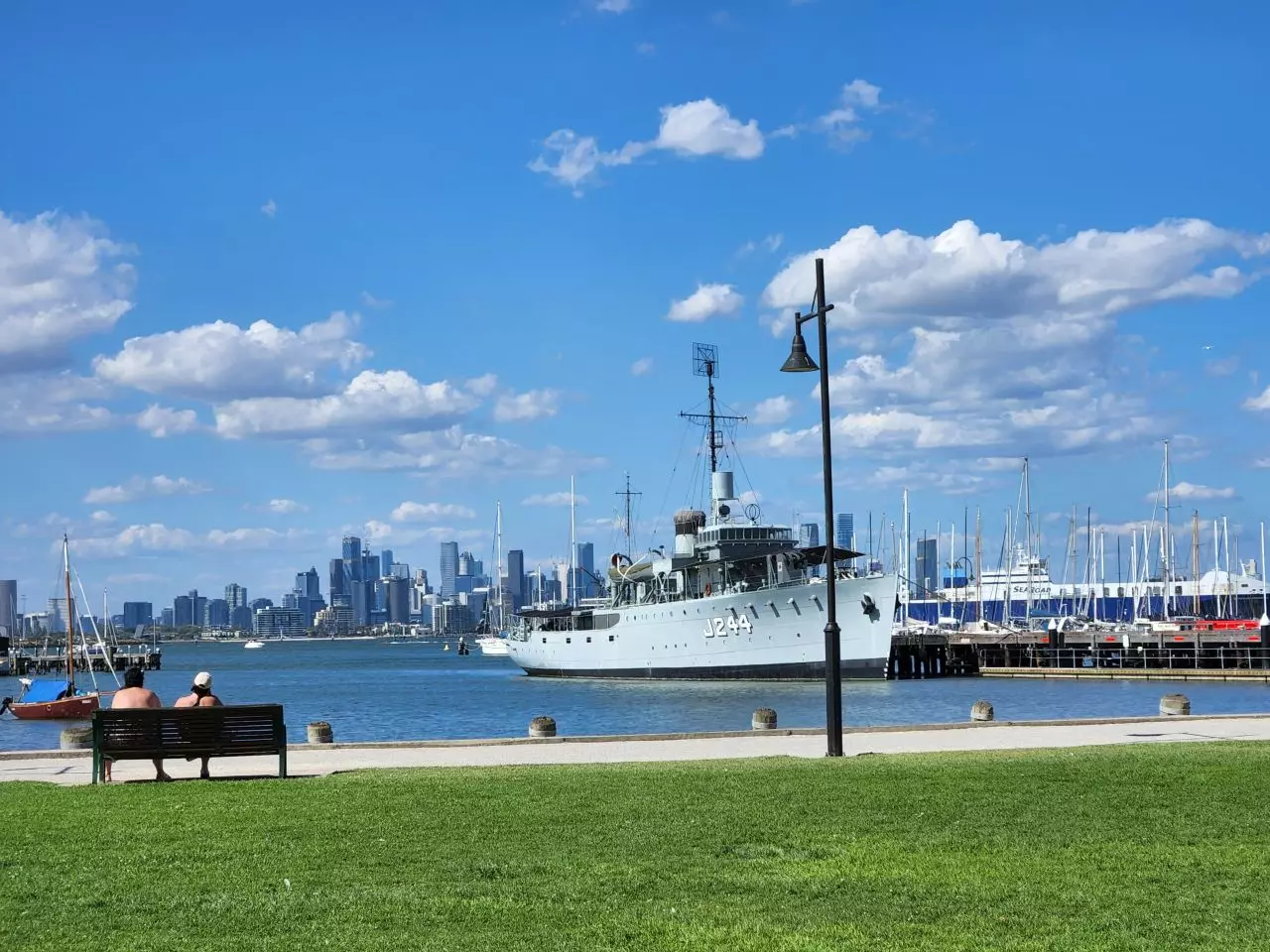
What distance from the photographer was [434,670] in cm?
14088

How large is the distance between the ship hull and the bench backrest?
54580mm

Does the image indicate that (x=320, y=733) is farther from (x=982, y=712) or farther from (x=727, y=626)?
(x=727, y=626)

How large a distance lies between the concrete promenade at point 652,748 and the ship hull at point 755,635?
150 feet

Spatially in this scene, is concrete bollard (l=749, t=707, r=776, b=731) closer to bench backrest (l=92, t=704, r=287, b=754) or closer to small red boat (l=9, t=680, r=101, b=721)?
bench backrest (l=92, t=704, r=287, b=754)

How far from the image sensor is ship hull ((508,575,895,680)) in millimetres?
73312

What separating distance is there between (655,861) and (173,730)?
781 centimetres

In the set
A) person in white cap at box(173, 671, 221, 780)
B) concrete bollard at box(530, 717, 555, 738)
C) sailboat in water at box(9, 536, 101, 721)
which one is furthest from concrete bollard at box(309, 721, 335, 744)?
sailboat in water at box(9, 536, 101, 721)

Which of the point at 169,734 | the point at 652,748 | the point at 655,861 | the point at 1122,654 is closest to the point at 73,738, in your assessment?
the point at 169,734

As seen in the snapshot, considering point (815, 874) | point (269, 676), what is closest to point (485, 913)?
point (815, 874)

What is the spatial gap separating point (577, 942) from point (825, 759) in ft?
32.6

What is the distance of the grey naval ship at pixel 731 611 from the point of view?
73.7m

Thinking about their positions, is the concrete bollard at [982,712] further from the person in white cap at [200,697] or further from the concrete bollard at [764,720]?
the person in white cap at [200,697]

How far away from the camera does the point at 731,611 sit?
250 ft

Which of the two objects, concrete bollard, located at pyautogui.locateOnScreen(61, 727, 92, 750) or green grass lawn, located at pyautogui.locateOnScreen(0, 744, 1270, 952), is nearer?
green grass lawn, located at pyautogui.locateOnScreen(0, 744, 1270, 952)
